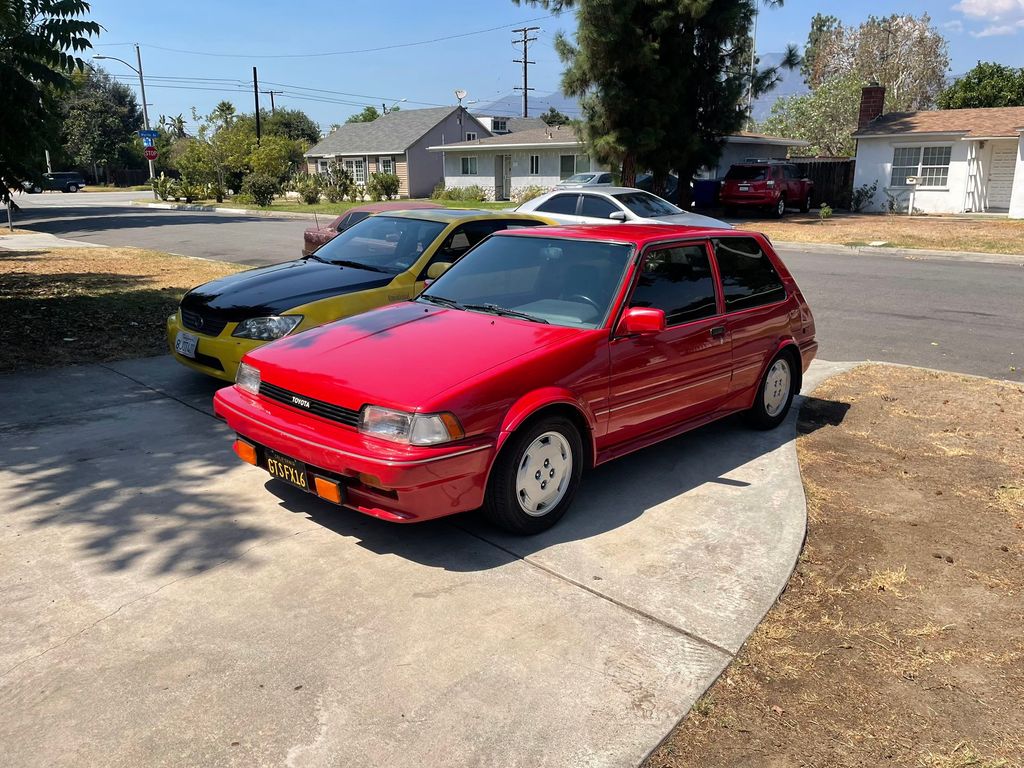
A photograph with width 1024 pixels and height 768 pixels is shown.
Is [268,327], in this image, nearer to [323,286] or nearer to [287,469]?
[323,286]

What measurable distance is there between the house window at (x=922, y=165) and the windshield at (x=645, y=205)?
16.3 metres

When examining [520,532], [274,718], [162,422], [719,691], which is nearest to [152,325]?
[162,422]

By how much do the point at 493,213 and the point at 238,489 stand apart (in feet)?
13.8

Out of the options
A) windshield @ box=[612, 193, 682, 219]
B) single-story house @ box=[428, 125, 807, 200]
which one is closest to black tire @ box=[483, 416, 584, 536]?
windshield @ box=[612, 193, 682, 219]

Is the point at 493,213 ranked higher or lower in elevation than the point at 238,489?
higher

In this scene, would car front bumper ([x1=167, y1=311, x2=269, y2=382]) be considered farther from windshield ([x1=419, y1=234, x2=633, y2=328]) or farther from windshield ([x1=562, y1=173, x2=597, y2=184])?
windshield ([x1=562, y1=173, x2=597, y2=184])

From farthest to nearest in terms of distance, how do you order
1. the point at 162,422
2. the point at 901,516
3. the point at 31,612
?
the point at 162,422
the point at 901,516
the point at 31,612

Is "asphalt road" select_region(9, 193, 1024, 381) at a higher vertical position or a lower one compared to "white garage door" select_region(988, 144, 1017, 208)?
lower

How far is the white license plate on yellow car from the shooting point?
6.82 meters

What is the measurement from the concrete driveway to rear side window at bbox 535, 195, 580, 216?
1244cm

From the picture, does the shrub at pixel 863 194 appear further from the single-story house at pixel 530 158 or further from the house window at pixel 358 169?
the house window at pixel 358 169

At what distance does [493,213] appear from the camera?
8.22m

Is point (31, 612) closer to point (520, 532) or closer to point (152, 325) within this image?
point (520, 532)

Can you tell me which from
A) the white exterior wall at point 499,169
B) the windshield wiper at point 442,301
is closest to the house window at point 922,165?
the white exterior wall at point 499,169
